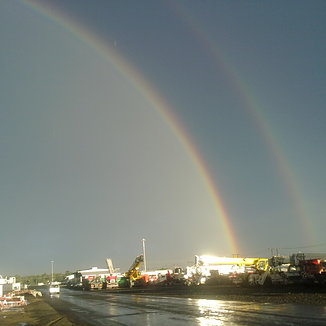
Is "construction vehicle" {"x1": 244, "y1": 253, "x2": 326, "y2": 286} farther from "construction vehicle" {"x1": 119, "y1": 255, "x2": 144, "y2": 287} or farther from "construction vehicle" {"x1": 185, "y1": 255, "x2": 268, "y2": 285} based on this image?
"construction vehicle" {"x1": 119, "y1": 255, "x2": 144, "y2": 287}

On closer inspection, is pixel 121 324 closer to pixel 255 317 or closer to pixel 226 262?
pixel 255 317

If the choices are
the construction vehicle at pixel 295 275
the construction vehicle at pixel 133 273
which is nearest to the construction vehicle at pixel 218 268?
the construction vehicle at pixel 295 275

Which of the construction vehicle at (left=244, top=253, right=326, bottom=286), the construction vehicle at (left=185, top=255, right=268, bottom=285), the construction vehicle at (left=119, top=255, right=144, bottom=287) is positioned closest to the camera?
the construction vehicle at (left=244, top=253, right=326, bottom=286)

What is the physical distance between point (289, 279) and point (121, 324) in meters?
37.5

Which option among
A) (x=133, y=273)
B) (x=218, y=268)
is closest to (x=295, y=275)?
(x=218, y=268)

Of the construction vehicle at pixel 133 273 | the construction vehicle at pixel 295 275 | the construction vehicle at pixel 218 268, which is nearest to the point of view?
the construction vehicle at pixel 295 275

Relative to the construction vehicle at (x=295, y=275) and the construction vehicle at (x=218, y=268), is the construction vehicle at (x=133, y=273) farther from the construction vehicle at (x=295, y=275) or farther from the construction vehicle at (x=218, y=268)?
the construction vehicle at (x=295, y=275)

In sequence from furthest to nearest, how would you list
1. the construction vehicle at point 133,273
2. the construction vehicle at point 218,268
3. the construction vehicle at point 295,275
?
the construction vehicle at point 133,273 < the construction vehicle at point 218,268 < the construction vehicle at point 295,275

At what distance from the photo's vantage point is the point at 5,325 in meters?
26.0

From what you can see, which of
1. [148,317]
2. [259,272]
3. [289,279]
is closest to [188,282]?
[259,272]

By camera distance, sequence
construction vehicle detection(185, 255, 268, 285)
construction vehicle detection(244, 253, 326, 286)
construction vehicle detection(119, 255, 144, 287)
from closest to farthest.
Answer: construction vehicle detection(244, 253, 326, 286)
construction vehicle detection(185, 255, 268, 285)
construction vehicle detection(119, 255, 144, 287)

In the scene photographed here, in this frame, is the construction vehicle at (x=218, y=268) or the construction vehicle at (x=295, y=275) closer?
the construction vehicle at (x=295, y=275)

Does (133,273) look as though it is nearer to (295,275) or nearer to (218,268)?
(218,268)

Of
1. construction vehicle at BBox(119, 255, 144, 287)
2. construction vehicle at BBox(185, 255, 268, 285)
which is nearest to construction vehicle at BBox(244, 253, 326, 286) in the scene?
construction vehicle at BBox(185, 255, 268, 285)
